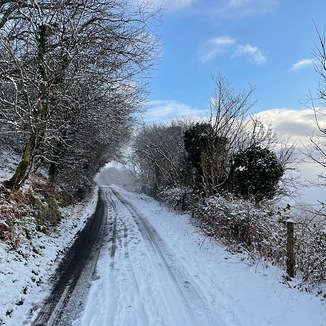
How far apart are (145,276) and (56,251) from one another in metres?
3.17

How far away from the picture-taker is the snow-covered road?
182 inches

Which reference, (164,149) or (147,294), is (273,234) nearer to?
(147,294)

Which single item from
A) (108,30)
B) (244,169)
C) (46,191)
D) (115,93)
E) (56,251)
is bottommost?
(56,251)

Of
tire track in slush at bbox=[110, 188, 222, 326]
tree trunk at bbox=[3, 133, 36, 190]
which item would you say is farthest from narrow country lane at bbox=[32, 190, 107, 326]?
tree trunk at bbox=[3, 133, 36, 190]

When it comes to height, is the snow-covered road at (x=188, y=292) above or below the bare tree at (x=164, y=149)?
below

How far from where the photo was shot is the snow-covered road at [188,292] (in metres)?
4.63

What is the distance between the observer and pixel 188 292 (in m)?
5.70

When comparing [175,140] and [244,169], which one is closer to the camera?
[244,169]

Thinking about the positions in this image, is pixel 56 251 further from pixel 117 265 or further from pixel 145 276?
pixel 145 276

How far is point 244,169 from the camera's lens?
14.0 m

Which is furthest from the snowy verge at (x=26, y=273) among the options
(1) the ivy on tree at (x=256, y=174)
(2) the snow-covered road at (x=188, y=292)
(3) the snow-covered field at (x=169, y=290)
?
(1) the ivy on tree at (x=256, y=174)

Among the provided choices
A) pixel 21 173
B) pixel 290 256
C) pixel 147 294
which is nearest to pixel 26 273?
pixel 147 294

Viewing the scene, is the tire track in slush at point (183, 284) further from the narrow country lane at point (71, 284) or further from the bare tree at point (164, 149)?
the bare tree at point (164, 149)

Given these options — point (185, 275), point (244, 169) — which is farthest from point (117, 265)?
point (244, 169)
